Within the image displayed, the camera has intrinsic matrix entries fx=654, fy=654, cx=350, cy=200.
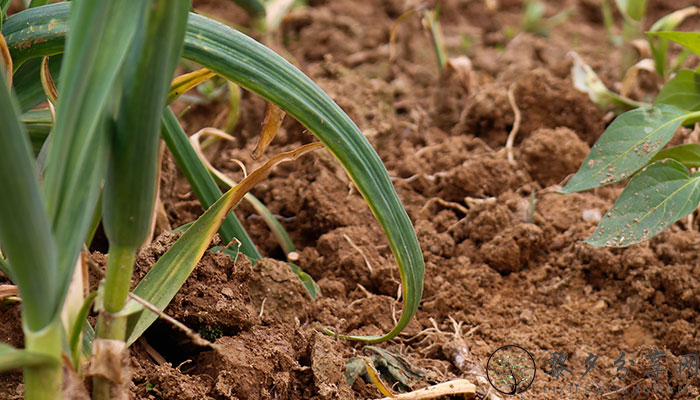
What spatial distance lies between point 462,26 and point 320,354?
5.50 ft

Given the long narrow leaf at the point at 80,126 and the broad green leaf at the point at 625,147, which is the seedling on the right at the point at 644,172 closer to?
the broad green leaf at the point at 625,147

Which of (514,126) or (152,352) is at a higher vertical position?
(152,352)

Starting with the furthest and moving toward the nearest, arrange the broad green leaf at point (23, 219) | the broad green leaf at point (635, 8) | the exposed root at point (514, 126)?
the broad green leaf at point (635, 8) → the exposed root at point (514, 126) → the broad green leaf at point (23, 219)

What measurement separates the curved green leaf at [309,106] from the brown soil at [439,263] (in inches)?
7.8

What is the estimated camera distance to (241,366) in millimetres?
879

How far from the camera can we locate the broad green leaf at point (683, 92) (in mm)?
1269

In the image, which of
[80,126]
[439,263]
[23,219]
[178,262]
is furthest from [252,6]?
[23,219]

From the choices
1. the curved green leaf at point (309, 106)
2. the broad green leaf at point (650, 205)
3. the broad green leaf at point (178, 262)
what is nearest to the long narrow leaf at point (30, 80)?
the curved green leaf at point (309, 106)

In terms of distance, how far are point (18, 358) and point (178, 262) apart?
Answer: 10.7 inches

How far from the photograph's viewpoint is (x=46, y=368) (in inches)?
24.8

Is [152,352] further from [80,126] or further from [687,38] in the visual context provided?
[687,38]

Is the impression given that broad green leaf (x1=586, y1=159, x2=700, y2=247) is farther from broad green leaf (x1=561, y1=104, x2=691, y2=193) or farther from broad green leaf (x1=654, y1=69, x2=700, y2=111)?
broad green leaf (x1=654, y1=69, x2=700, y2=111)

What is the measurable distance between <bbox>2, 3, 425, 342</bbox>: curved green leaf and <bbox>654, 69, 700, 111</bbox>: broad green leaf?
700 mm

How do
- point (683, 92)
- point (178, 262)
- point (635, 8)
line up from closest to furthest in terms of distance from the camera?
point (178, 262)
point (683, 92)
point (635, 8)
